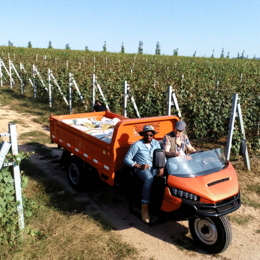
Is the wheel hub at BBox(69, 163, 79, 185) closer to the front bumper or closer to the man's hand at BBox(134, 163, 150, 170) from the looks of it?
the man's hand at BBox(134, 163, 150, 170)

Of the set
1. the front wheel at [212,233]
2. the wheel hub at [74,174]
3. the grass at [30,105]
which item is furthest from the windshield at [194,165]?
the grass at [30,105]

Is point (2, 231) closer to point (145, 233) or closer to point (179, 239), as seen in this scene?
point (145, 233)

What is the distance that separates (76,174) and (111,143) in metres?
1.90

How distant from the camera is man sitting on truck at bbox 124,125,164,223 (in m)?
4.46

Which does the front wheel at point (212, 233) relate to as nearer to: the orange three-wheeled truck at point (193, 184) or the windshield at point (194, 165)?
the orange three-wheeled truck at point (193, 184)

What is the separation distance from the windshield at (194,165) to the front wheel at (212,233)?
0.70 metres

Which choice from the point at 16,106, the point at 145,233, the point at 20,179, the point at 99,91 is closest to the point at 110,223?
the point at 145,233

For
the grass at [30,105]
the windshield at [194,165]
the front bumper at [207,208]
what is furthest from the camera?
the grass at [30,105]

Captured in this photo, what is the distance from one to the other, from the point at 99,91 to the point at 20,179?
8.72 m

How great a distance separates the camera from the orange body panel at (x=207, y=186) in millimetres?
3832

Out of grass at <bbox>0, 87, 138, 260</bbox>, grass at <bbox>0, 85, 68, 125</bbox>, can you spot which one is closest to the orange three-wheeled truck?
grass at <bbox>0, 87, 138, 260</bbox>

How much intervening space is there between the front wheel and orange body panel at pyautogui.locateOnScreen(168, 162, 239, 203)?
1.25 feet

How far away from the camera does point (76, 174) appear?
20.9 feet

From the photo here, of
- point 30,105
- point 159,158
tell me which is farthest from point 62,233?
point 30,105
